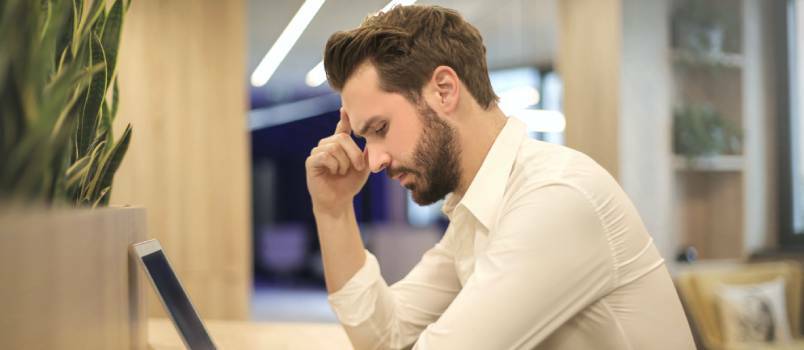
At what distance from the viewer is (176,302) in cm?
99

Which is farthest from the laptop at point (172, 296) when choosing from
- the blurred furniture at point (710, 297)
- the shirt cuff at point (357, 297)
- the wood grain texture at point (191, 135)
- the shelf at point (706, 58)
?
the shelf at point (706, 58)

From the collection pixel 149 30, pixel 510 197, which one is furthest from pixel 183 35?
pixel 510 197

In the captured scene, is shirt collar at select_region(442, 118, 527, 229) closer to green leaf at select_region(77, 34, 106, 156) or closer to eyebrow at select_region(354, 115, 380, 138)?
eyebrow at select_region(354, 115, 380, 138)

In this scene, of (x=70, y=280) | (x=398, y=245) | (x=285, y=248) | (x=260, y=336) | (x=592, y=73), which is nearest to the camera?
(x=70, y=280)

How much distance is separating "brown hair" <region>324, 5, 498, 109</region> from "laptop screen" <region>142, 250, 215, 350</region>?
0.47 meters

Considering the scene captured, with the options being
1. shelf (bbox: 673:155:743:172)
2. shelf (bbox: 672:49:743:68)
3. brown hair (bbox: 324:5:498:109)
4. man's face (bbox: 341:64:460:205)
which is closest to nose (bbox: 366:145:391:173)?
man's face (bbox: 341:64:460:205)

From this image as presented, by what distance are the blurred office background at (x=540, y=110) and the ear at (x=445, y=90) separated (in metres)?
1.99

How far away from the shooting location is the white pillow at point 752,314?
345 centimetres

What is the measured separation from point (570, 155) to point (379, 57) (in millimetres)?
386

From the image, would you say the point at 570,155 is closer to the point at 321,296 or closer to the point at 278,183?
the point at 321,296

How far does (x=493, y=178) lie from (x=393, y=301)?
1.22 feet

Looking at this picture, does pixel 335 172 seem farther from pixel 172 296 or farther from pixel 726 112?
pixel 726 112

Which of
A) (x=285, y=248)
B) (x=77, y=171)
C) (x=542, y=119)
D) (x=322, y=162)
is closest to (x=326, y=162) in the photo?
(x=322, y=162)

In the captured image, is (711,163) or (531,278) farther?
(711,163)
